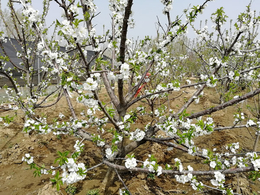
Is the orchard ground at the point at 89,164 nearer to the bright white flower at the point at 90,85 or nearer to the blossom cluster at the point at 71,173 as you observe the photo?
the blossom cluster at the point at 71,173

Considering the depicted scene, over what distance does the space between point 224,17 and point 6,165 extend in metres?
6.43

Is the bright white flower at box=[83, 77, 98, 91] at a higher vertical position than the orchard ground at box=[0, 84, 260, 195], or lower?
higher

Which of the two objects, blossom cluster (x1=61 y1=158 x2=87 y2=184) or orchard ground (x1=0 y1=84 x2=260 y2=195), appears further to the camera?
orchard ground (x1=0 y1=84 x2=260 y2=195)

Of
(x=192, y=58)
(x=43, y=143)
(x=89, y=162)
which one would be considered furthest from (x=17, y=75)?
(x=192, y=58)

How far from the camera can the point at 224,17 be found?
10.5 ft

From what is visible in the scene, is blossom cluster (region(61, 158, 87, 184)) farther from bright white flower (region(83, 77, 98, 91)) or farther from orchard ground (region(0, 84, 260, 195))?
orchard ground (region(0, 84, 260, 195))

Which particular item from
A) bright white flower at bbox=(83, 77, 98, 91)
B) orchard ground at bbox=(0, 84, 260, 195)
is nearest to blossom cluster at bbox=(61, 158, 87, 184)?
bright white flower at bbox=(83, 77, 98, 91)

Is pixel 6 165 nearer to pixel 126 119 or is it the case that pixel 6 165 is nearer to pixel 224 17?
pixel 126 119

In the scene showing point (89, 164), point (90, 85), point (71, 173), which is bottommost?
point (89, 164)

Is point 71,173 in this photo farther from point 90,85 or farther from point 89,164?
point 89,164

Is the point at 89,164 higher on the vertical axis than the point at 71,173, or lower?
lower

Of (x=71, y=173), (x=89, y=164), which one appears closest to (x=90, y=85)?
(x=71, y=173)

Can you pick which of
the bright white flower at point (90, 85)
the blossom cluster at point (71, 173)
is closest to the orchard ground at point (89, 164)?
the blossom cluster at point (71, 173)

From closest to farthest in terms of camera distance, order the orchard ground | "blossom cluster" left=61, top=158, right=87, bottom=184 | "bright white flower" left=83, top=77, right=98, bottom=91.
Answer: "bright white flower" left=83, top=77, right=98, bottom=91 < "blossom cluster" left=61, top=158, right=87, bottom=184 < the orchard ground
